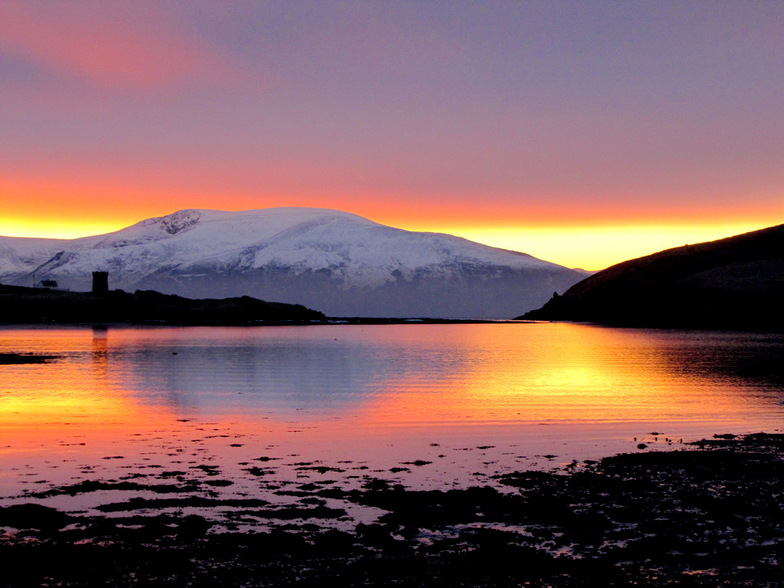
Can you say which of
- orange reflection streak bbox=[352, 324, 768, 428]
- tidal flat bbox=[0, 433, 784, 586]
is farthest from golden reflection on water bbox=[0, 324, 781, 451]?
tidal flat bbox=[0, 433, 784, 586]

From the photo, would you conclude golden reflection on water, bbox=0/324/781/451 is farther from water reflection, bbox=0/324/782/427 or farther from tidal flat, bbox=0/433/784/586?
tidal flat, bbox=0/433/784/586

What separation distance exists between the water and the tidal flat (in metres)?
1.58

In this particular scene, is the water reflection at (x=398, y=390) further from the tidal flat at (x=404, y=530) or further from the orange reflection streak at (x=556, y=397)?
the tidal flat at (x=404, y=530)

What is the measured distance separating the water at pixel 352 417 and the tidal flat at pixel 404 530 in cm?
158

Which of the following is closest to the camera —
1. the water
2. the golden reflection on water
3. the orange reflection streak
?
the water

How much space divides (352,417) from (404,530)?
2023cm

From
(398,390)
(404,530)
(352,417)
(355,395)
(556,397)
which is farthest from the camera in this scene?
(398,390)

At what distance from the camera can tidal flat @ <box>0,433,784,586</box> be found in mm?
13961

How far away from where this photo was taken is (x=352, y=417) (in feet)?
120

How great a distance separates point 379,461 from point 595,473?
6.01 m

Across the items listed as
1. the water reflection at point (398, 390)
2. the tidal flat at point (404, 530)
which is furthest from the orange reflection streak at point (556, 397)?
the tidal flat at point (404, 530)

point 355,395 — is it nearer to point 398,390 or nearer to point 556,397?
point 398,390

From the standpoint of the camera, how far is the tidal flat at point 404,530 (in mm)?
13961

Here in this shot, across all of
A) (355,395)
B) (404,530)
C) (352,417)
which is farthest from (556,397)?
(404,530)
